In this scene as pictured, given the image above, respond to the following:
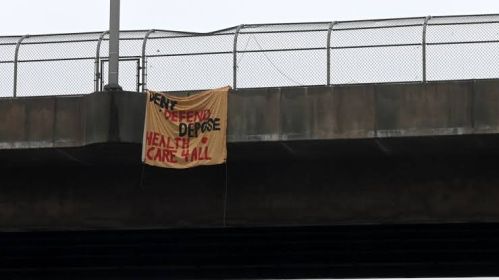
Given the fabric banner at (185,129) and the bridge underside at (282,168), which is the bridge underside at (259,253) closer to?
the bridge underside at (282,168)

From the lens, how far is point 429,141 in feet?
85.0

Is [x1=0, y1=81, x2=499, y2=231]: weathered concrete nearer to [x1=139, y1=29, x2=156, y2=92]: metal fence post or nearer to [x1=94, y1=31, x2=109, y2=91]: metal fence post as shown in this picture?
[x1=139, y1=29, x2=156, y2=92]: metal fence post

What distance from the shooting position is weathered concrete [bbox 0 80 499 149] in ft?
83.6

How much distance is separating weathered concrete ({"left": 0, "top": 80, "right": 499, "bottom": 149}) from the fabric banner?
0.75ft

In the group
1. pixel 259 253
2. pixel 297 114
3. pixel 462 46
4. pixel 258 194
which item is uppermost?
pixel 462 46

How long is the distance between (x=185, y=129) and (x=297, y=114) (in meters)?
2.60

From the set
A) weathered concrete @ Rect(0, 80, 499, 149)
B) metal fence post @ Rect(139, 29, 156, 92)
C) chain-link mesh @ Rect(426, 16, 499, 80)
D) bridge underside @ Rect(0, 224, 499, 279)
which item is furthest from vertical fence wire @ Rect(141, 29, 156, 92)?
chain-link mesh @ Rect(426, 16, 499, 80)

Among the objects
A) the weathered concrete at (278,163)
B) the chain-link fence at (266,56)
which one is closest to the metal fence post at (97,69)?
the chain-link fence at (266,56)

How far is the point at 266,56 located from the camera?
27.7m

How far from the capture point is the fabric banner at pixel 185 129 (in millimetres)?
26641

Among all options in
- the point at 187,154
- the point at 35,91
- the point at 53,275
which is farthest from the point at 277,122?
the point at 53,275

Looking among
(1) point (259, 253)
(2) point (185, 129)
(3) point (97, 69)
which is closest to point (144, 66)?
(3) point (97, 69)

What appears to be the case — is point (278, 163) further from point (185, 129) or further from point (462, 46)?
point (462, 46)

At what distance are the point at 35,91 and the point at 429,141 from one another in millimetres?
9166
